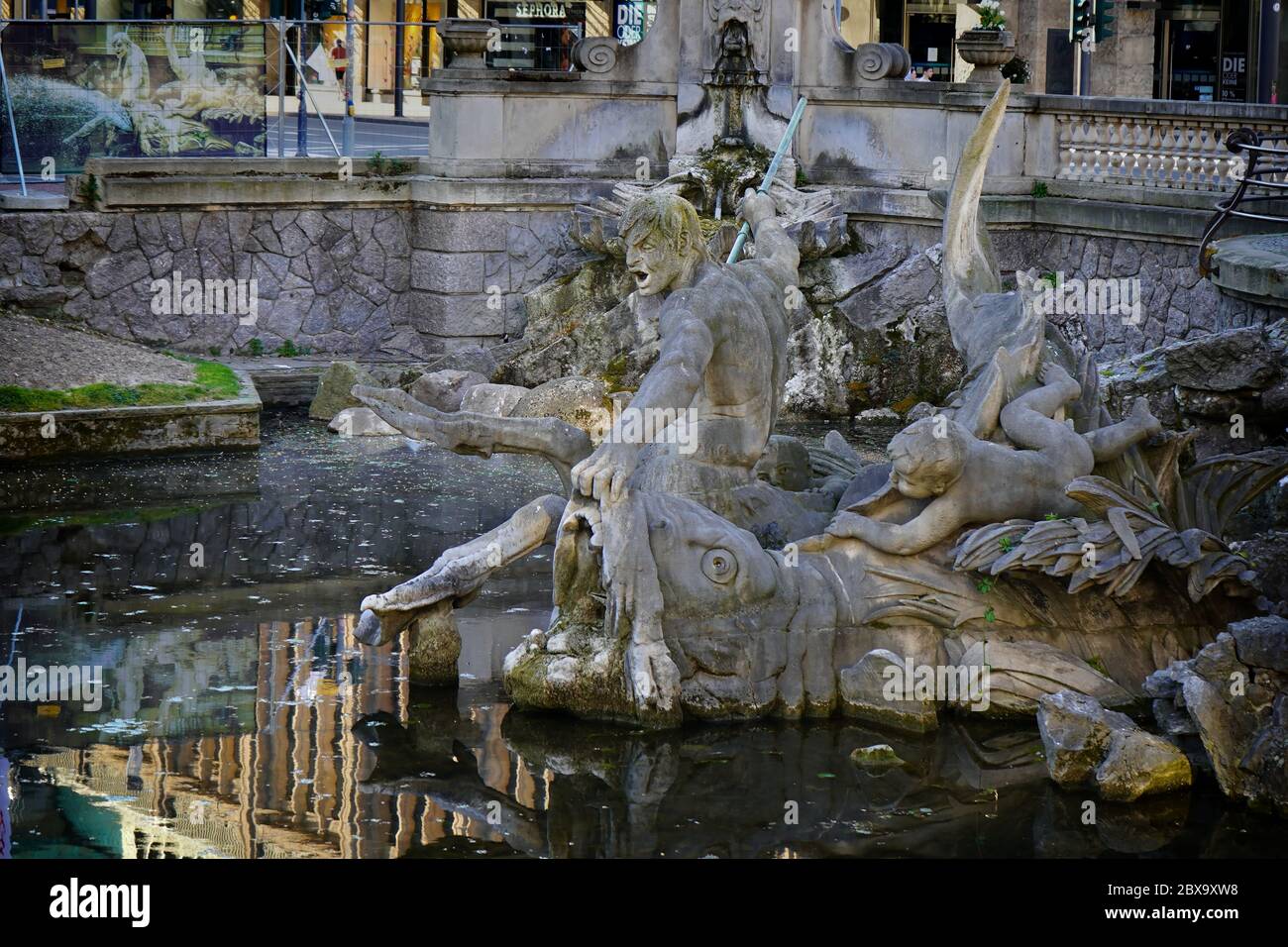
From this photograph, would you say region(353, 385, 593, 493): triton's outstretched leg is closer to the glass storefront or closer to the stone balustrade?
the stone balustrade

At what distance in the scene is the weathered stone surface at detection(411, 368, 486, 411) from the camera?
16578mm

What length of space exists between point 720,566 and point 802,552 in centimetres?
48

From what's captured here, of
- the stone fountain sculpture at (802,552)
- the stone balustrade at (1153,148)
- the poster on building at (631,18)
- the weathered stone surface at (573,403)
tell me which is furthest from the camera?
the poster on building at (631,18)

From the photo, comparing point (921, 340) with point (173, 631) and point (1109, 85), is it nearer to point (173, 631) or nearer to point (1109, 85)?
point (173, 631)

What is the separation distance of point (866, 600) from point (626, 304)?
8.35 metres

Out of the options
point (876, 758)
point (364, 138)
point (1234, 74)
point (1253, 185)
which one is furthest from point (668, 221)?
point (1234, 74)

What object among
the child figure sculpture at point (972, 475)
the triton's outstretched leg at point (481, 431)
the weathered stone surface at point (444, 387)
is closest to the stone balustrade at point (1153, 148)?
the weathered stone surface at point (444, 387)

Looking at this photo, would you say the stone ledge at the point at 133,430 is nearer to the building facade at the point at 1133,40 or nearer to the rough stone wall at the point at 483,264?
the rough stone wall at the point at 483,264

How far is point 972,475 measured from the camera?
8883 mm

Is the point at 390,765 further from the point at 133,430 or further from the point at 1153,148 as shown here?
the point at 1153,148

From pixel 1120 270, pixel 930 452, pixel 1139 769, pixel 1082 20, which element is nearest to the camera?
pixel 1139 769

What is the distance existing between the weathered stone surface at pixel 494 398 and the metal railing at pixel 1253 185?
5.18m

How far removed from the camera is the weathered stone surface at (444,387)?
16.6 metres

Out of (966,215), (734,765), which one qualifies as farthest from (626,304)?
(734,765)
